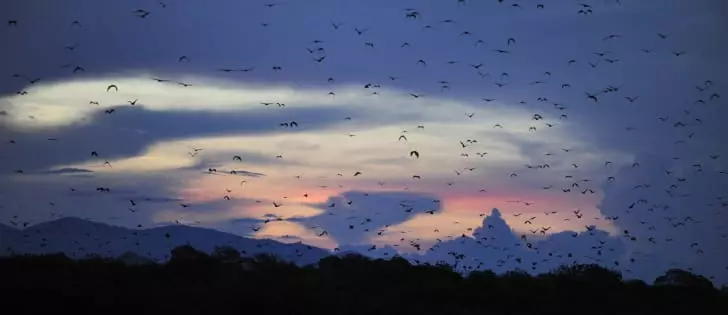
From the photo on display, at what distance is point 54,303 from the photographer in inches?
1582

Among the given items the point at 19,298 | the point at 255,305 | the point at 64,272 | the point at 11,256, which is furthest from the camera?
the point at 11,256

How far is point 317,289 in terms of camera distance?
46.6 meters

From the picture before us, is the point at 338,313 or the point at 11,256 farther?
the point at 11,256

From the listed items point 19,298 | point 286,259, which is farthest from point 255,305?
point 286,259

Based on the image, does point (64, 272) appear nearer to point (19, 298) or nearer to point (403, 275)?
point (19, 298)

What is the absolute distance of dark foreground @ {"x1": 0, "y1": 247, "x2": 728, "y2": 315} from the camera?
136 feet

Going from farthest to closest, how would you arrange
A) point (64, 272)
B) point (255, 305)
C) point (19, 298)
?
point (64, 272) → point (255, 305) → point (19, 298)

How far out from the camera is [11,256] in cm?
5294

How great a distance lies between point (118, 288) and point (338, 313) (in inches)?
376

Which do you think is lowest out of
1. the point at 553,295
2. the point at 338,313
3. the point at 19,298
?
the point at 19,298

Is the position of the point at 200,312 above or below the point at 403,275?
below

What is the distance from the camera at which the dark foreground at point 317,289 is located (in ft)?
136

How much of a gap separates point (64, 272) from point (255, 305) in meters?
10.6

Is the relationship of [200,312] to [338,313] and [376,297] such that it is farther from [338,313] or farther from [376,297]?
[376,297]
